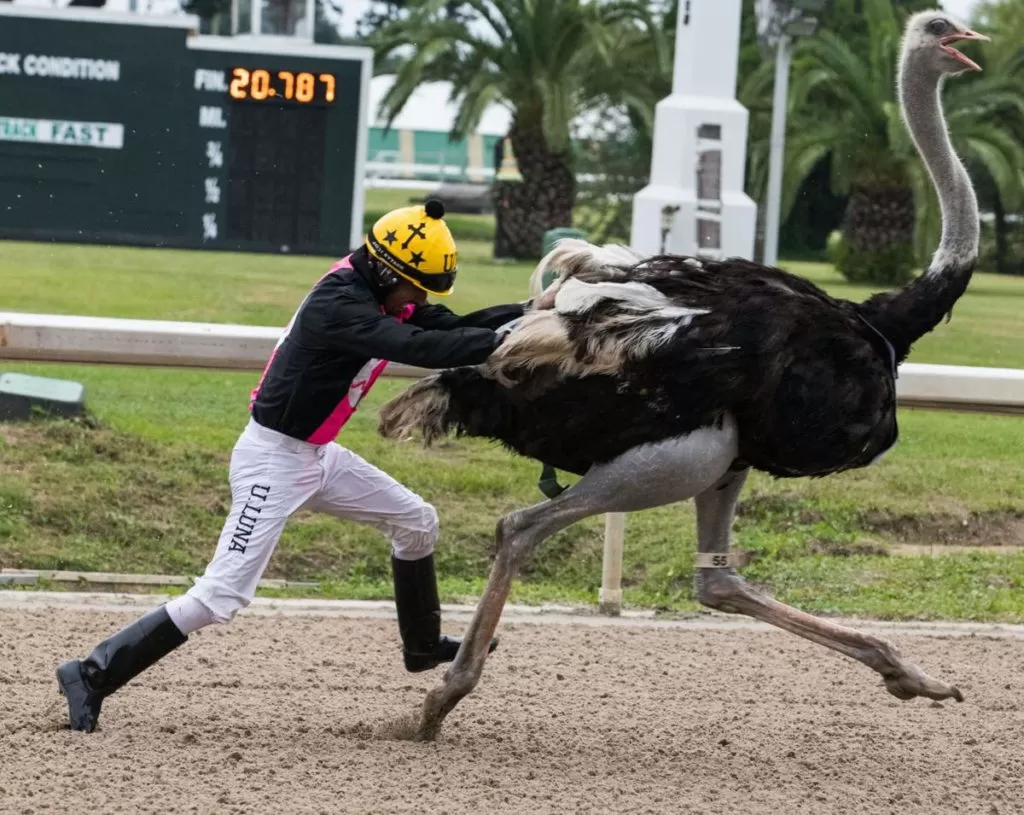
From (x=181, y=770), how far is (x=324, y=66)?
13080 millimetres

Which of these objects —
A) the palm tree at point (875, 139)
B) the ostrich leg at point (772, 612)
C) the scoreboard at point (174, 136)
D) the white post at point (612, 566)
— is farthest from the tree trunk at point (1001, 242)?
the ostrich leg at point (772, 612)

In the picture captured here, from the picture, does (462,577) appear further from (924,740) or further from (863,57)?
(863,57)

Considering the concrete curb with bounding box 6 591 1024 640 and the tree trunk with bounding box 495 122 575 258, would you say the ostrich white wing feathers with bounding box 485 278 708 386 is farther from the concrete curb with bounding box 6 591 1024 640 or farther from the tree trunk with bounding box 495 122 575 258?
the tree trunk with bounding box 495 122 575 258

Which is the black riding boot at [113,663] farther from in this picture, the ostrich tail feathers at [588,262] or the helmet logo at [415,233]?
the ostrich tail feathers at [588,262]

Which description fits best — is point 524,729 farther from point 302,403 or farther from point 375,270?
point 375,270

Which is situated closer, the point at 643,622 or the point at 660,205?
the point at 643,622

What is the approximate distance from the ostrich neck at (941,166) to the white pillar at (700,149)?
34.6 feet

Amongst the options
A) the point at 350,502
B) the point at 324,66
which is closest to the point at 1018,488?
the point at 350,502

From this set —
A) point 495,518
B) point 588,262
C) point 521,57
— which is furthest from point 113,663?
point 521,57

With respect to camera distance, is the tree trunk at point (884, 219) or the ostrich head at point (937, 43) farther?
the tree trunk at point (884, 219)

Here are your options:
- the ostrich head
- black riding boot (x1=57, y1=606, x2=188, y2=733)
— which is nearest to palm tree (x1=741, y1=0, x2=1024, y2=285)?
the ostrich head

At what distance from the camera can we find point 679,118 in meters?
16.9

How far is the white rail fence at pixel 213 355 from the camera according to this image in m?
7.34

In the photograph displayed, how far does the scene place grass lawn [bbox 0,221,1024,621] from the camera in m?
8.05
